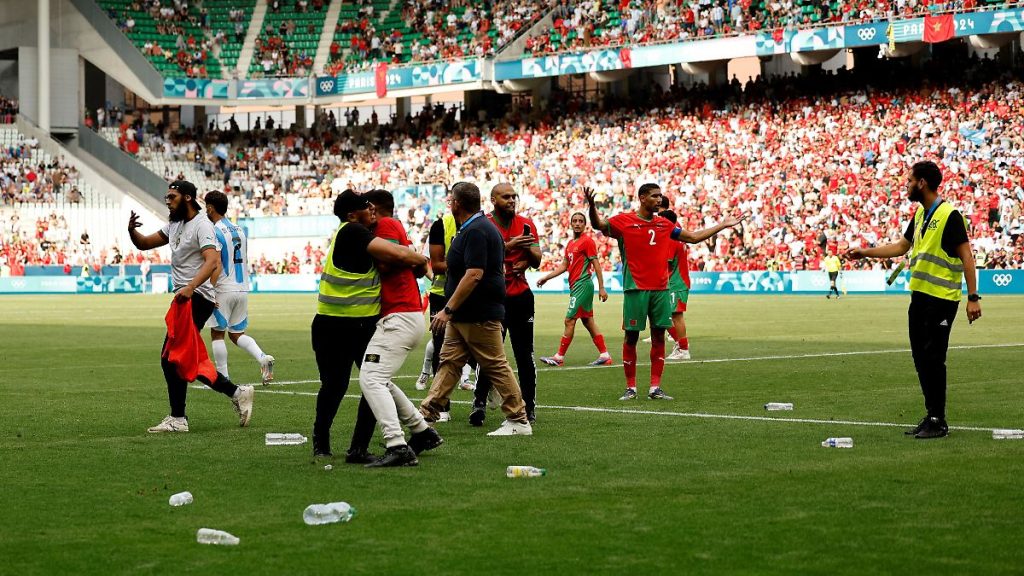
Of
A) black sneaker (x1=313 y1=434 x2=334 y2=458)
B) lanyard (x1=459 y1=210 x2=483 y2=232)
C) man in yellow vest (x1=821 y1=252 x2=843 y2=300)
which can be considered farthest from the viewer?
man in yellow vest (x1=821 y1=252 x2=843 y2=300)

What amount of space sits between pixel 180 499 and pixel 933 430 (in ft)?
19.8

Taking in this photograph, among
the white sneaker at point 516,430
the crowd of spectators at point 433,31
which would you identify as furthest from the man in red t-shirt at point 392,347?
the crowd of spectators at point 433,31

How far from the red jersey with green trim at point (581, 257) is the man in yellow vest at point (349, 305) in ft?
30.2

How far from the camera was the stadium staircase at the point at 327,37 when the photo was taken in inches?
2756

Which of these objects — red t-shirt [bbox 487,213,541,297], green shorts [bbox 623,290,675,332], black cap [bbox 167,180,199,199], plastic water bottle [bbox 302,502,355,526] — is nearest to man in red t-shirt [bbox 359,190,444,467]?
plastic water bottle [bbox 302,502,355,526]

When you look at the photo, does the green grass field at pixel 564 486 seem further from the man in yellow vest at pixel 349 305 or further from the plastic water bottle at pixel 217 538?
the man in yellow vest at pixel 349 305

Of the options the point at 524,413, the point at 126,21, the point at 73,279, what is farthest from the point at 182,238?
the point at 126,21

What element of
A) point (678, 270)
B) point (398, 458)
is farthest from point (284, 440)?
point (678, 270)

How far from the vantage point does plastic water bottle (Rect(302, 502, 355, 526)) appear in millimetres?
7621

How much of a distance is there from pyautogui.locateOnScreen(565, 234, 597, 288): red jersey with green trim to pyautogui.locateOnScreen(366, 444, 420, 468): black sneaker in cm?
951

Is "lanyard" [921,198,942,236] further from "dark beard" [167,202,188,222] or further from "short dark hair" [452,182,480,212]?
"dark beard" [167,202,188,222]

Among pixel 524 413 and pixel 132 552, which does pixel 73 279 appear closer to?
pixel 524 413

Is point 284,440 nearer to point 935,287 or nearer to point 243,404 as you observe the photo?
point 243,404

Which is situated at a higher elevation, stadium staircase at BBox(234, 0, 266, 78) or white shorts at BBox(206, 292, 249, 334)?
stadium staircase at BBox(234, 0, 266, 78)
